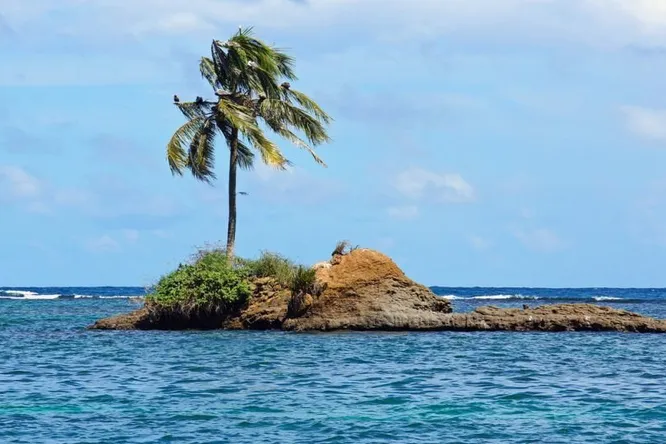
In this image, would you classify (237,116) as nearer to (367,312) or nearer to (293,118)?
(293,118)

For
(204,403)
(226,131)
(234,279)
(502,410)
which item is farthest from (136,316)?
(502,410)

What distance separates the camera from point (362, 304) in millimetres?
32594

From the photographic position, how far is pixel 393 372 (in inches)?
904

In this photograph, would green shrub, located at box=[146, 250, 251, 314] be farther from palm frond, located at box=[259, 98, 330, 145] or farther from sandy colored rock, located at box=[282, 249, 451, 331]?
palm frond, located at box=[259, 98, 330, 145]

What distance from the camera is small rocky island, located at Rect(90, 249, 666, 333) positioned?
3253 cm

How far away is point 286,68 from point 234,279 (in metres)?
9.45

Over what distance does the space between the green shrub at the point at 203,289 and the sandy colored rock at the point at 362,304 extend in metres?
1.98

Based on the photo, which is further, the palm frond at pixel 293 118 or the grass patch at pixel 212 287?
the palm frond at pixel 293 118

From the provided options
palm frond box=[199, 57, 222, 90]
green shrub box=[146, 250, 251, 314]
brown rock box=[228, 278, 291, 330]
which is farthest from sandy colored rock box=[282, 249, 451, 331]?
palm frond box=[199, 57, 222, 90]

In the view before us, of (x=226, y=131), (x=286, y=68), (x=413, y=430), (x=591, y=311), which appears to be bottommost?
(x=413, y=430)

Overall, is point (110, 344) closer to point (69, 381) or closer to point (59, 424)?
point (69, 381)

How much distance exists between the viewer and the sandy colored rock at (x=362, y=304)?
32.4 metres

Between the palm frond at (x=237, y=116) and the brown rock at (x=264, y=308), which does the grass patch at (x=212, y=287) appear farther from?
the palm frond at (x=237, y=116)

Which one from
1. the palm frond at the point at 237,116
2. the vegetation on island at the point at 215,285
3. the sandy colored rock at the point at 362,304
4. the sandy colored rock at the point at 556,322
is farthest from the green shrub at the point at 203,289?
the sandy colored rock at the point at 556,322
